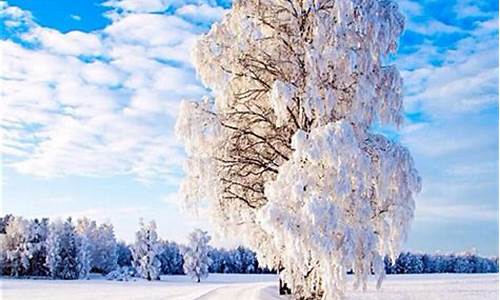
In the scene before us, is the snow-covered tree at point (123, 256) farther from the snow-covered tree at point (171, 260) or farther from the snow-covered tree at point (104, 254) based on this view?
the snow-covered tree at point (104, 254)

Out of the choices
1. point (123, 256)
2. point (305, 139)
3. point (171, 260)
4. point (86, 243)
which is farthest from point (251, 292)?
point (123, 256)

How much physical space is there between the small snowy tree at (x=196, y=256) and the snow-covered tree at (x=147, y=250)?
15.4 feet

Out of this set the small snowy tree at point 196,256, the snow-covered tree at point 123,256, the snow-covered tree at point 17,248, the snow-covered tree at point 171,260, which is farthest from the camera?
the snow-covered tree at point 123,256

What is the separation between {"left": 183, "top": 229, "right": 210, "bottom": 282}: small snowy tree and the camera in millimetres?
85062

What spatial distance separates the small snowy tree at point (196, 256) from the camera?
85062 millimetres

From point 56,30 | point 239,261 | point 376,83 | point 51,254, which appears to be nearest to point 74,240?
point 51,254

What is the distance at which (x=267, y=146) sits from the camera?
520 inches

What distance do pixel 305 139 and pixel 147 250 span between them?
80576mm

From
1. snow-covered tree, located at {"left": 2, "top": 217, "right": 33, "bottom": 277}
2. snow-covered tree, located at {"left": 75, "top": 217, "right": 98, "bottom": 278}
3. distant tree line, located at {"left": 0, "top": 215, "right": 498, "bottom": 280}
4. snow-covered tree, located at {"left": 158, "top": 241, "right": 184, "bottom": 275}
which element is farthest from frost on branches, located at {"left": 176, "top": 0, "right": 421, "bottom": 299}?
snow-covered tree, located at {"left": 158, "top": 241, "right": 184, "bottom": 275}

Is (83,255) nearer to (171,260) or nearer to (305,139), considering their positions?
(171,260)

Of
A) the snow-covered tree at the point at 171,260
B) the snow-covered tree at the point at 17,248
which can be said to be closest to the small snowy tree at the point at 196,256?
the snow-covered tree at the point at 17,248

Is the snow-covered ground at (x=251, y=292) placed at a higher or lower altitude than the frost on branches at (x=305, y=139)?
lower

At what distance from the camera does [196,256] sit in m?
85.9

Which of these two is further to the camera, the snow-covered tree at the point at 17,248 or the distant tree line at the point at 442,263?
the distant tree line at the point at 442,263
